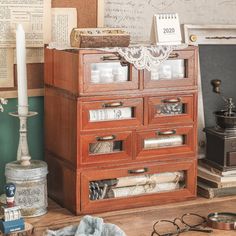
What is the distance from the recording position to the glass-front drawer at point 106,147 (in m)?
2.45

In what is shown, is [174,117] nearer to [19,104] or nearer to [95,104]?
[95,104]

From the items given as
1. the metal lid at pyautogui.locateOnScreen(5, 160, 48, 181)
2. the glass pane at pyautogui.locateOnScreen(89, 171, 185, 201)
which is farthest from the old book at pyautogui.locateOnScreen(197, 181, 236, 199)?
the metal lid at pyautogui.locateOnScreen(5, 160, 48, 181)

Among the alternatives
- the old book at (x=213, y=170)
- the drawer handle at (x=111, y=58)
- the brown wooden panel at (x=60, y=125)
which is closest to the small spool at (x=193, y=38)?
the old book at (x=213, y=170)

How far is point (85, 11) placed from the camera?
2795 millimetres

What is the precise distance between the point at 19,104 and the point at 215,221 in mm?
924

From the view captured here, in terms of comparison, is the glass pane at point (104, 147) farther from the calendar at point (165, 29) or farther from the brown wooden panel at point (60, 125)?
the calendar at point (165, 29)

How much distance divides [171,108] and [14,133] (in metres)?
0.70

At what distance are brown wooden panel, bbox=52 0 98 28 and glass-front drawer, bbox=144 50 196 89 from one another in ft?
1.47

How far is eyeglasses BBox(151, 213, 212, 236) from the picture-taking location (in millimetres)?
2289

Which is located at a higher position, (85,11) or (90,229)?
(85,11)

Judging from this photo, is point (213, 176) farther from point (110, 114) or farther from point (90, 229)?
point (90, 229)

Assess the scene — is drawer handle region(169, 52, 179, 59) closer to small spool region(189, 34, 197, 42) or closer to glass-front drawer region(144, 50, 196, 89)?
glass-front drawer region(144, 50, 196, 89)

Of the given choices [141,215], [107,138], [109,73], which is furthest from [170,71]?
[141,215]

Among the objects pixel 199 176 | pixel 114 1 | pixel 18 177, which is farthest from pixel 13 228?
pixel 114 1
